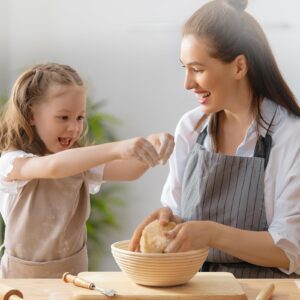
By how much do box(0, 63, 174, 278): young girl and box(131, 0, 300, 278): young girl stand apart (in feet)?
0.80

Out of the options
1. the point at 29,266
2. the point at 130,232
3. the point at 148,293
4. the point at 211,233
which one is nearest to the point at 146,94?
the point at 130,232

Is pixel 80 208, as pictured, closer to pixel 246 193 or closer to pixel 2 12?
pixel 246 193

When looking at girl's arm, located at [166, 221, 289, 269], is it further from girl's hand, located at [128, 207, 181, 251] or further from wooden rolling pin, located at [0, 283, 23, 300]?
wooden rolling pin, located at [0, 283, 23, 300]

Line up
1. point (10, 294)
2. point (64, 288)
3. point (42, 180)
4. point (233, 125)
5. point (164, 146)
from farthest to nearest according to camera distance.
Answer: point (42, 180) < point (233, 125) < point (164, 146) < point (64, 288) < point (10, 294)

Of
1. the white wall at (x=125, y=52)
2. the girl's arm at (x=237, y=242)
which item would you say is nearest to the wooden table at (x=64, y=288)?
the girl's arm at (x=237, y=242)

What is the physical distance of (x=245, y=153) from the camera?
5.23ft

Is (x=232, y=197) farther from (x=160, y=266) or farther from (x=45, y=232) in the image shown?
(x=45, y=232)

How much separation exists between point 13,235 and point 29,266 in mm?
91

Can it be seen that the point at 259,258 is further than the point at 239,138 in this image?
No

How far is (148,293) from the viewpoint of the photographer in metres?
1.26

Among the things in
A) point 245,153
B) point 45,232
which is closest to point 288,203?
point 245,153

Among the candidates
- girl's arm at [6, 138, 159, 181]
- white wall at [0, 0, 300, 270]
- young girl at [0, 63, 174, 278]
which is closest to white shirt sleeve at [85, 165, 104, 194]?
young girl at [0, 63, 174, 278]

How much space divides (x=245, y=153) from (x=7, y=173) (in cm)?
56

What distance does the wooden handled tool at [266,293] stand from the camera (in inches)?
48.0
